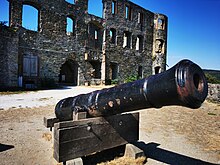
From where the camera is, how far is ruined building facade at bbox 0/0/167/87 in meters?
15.2

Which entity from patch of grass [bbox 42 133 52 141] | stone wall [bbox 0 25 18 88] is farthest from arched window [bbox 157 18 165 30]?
patch of grass [bbox 42 133 52 141]

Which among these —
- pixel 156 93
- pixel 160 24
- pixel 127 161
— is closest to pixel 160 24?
pixel 160 24

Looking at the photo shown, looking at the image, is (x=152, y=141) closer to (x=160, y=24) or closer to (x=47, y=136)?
(x=47, y=136)

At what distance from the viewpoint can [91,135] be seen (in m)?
3.02

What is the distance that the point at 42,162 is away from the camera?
10.7ft

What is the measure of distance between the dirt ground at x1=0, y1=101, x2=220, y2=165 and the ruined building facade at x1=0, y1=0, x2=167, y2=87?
9271 millimetres

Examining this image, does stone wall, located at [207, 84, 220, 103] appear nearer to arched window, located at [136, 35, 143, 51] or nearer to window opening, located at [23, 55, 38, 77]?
window opening, located at [23, 55, 38, 77]

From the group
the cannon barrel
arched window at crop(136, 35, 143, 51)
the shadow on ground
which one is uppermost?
arched window at crop(136, 35, 143, 51)

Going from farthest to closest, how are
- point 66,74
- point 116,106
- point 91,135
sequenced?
point 66,74 < point 91,135 < point 116,106

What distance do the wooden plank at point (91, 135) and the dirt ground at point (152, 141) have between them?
61 centimetres

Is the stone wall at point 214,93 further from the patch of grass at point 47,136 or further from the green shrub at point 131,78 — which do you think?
the patch of grass at point 47,136

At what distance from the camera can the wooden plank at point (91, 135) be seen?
275cm

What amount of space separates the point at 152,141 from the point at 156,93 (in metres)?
2.59

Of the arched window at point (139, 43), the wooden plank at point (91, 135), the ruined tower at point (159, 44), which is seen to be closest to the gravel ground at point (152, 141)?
the wooden plank at point (91, 135)
